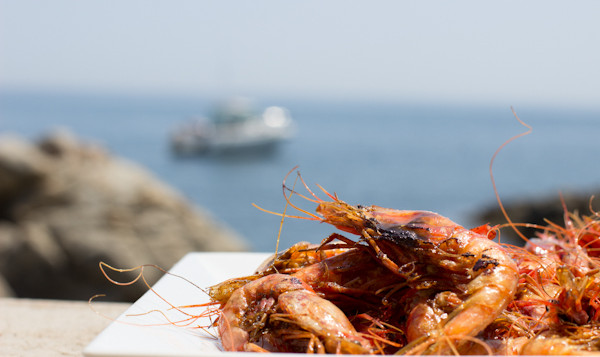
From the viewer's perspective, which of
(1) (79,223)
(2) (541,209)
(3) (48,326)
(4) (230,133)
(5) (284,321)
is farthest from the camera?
(4) (230,133)

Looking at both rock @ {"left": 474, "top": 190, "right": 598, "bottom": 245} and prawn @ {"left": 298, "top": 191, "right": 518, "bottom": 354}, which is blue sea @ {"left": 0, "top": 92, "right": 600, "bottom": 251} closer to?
rock @ {"left": 474, "top": 190, "right": 598, "bottom": 245}

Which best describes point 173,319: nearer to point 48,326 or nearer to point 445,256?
point 445,256

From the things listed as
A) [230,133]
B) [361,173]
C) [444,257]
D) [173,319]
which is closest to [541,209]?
[444,257]

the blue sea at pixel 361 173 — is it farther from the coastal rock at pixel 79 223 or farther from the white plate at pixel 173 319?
the white plate at pixel 173 319

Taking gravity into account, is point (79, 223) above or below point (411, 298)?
below

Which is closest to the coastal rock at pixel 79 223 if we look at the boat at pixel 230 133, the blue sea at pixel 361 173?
the blue sea at pixel 361 173

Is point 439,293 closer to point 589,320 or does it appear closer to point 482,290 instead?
point 482,290
